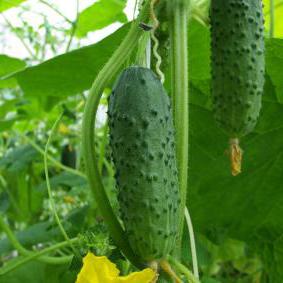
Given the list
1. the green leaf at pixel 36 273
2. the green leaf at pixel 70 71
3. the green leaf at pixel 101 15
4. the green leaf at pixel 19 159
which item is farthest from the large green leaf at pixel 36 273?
the green leaf at pixel 101 15

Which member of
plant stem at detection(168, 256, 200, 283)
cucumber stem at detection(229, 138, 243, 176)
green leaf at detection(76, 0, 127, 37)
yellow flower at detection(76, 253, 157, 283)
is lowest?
plant stem at detection(168, 256, 200, 283)

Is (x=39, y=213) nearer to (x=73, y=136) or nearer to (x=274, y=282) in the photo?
(x=73, y=136)

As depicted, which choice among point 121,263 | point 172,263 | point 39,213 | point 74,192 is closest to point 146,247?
point 172,263

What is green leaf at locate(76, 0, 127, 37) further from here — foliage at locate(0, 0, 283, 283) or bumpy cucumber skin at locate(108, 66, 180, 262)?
bumpy cucumber skin at locate(108, 66, 180, 262)

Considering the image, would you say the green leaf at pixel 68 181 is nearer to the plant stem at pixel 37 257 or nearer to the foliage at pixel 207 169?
the foliage at pixel 207 169

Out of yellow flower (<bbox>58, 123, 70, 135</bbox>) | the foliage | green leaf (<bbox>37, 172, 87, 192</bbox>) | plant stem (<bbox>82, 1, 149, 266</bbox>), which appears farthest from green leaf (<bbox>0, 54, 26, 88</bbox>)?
plant stem (<bbox>82, 1, 149, 266</bbox>)

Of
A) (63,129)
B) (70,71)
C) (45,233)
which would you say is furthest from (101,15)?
(45,233)
